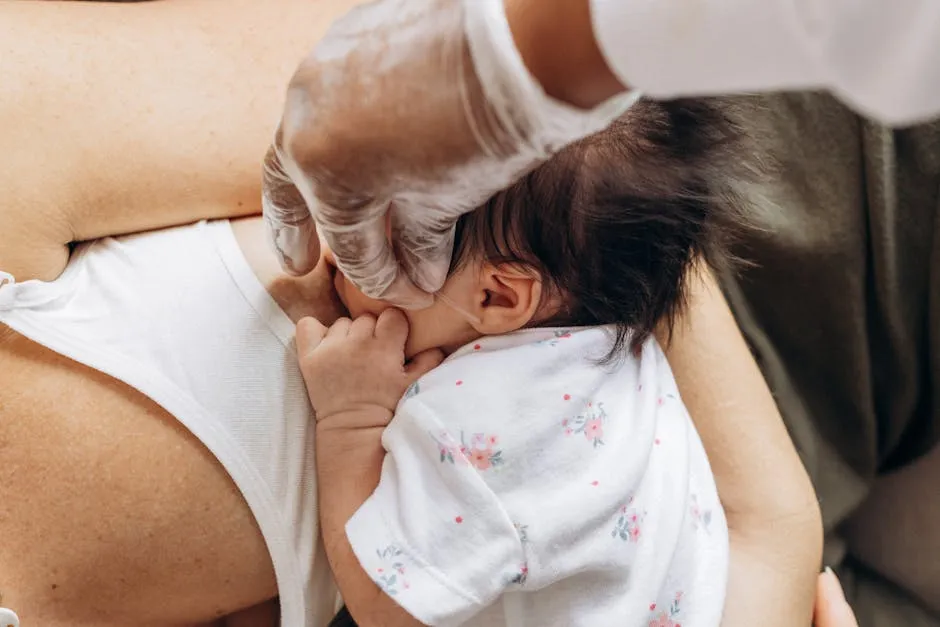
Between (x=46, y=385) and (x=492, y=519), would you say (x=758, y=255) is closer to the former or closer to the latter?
(x=492, y=519)

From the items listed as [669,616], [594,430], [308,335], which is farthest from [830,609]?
[308,335]

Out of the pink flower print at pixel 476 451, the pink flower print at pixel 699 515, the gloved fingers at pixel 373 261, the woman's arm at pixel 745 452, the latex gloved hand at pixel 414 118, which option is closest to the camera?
Answer: the latex gloved hand at pixel 414 118

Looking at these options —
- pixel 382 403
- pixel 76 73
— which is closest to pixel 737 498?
pixel 382 403

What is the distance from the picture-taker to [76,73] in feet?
2.62

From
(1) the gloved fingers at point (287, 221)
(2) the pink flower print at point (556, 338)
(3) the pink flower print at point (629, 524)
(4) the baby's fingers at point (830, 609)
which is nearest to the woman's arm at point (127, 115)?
(1) the gloved fingers at point (287, 221)

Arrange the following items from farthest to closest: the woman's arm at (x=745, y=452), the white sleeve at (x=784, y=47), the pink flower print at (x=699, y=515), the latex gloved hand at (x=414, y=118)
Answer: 1. the woman's arm at (x=745, y=452)
2. the pink flower print at (x=699, y=515)
3. the latex gloved hand at (x=414, y=118)
4. the white sleeve at (x=784, y=47)

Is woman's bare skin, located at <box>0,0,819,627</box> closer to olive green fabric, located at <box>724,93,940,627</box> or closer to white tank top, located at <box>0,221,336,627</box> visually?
white tank top, located at <box>0,221,336,627</box>

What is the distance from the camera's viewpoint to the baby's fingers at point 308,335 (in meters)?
0.80

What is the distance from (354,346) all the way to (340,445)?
90 millimetres

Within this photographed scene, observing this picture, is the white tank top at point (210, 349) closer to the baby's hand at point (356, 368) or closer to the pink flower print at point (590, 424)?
the baby's hand at point (356, 368)

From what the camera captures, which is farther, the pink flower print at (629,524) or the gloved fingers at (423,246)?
the pink flower print at (629,524)

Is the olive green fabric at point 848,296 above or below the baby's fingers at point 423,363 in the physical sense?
below

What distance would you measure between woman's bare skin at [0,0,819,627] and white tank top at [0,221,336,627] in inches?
0.8

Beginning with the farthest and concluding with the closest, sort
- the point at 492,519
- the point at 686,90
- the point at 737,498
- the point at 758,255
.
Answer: the point at 758,255 → the point at 737,498 → the point at 492,519 → the point at 686,90
